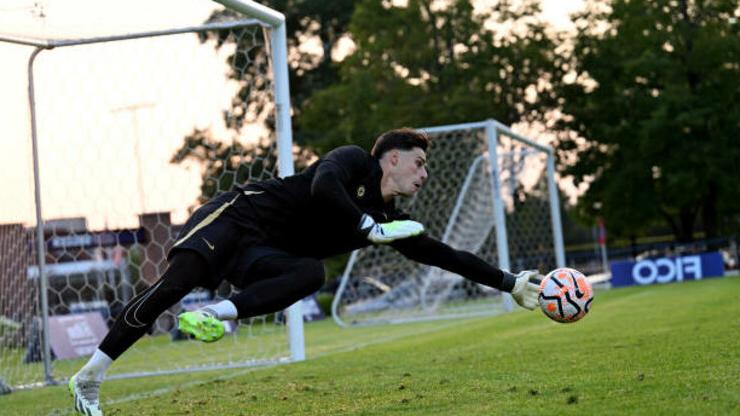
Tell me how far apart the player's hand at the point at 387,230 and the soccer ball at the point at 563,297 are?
4.11ft

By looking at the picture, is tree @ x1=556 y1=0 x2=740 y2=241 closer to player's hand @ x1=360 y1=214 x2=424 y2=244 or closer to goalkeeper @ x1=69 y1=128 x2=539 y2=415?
goalkeeper @ x1=69 y1=128 x2=539 y2=415

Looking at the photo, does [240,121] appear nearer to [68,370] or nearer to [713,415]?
[68,370]

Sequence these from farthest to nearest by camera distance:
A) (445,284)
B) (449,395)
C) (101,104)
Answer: (445,284), (101,104), (449,395)

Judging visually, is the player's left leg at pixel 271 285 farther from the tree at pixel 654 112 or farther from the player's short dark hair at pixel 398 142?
the tree at pixel 654 112

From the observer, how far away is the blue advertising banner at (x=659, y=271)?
1085 inches

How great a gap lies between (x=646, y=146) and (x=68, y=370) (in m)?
26.4

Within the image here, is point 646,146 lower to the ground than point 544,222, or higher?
higher

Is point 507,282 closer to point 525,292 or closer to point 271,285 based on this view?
point 525,292

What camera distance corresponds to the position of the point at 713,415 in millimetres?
4805

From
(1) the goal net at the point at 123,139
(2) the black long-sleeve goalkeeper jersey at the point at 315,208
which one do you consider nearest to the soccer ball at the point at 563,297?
(2) the black long-sleeve goalkeeper jersey at the point at 315,208

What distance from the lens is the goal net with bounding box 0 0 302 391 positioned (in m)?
11.4

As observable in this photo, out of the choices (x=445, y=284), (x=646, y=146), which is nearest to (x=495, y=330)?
(x=445, y=284)

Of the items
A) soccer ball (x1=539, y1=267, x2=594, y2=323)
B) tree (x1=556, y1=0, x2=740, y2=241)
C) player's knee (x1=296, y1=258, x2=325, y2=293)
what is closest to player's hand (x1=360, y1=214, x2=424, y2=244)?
player's knee (x1=296, y1=258, x2=325, y2=293)

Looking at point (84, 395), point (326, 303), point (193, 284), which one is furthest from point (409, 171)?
point (326, 303)
